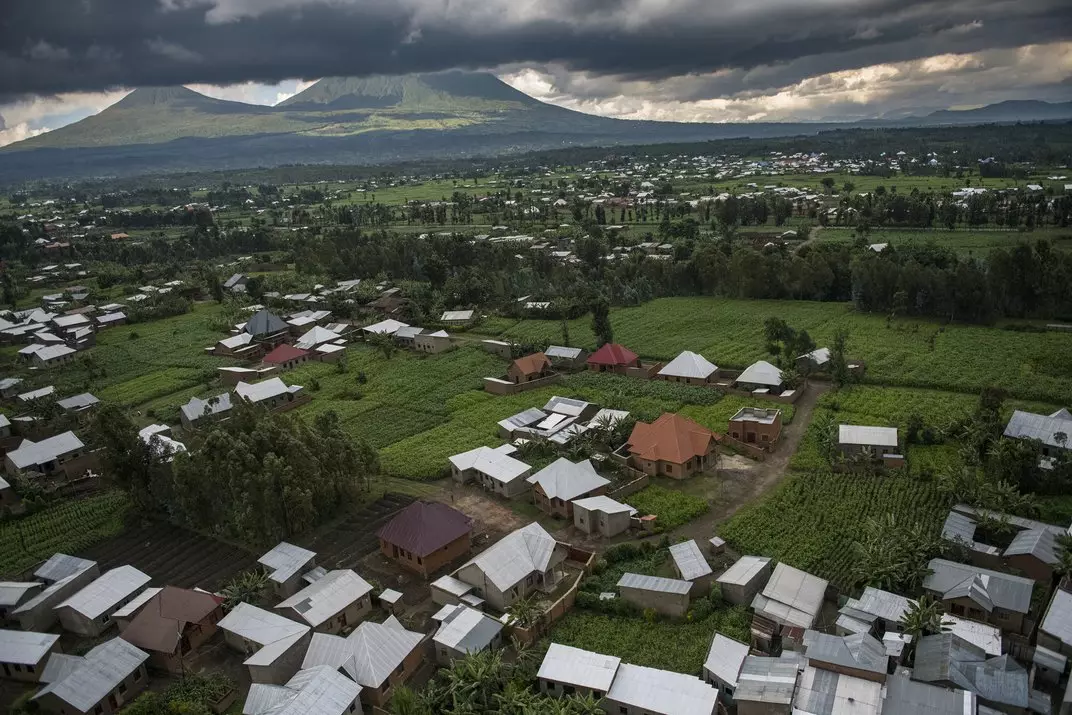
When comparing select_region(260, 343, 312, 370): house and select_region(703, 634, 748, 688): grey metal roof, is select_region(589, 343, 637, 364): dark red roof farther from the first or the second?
select_region(703, 634, 748, 688): grey metal roof

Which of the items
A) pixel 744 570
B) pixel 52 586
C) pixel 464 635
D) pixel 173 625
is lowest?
pixel 52 586

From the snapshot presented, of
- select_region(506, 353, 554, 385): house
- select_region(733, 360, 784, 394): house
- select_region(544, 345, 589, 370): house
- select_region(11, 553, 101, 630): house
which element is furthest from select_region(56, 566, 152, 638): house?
select_region(733, 360, 784, 394): house

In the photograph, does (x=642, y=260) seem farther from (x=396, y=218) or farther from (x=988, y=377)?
(x=396, y=218)

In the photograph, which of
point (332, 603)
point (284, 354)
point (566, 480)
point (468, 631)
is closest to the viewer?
point (468, 631)

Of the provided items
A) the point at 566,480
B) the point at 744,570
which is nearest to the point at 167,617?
the point at 566,480

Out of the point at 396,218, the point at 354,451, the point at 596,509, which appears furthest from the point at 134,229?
the point at 596,509

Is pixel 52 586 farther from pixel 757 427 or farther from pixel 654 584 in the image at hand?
pixel 757 427

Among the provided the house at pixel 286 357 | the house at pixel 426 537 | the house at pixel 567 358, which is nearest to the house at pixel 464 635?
the house at pixel 426 537
